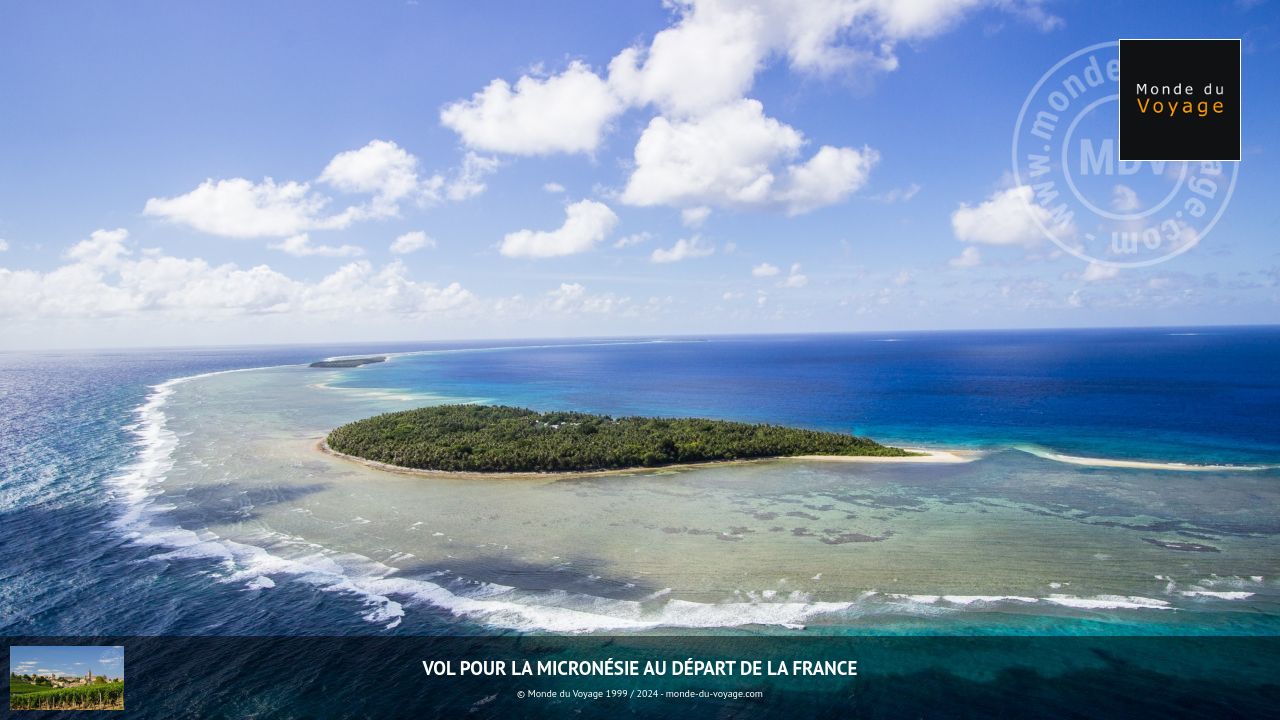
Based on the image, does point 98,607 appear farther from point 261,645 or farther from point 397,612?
point 397,612

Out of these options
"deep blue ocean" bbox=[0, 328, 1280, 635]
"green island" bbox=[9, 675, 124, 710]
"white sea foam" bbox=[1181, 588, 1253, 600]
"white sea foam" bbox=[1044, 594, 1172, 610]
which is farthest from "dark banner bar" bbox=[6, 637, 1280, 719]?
"white sea foam" bbox=[1181, 588, 1253, 600]

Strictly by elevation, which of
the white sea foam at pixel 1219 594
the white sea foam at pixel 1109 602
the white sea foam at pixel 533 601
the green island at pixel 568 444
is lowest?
the white sea foam at pixel 1219 594

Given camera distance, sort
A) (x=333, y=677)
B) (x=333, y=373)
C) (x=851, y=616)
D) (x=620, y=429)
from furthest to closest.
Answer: (x=333, y=373)
(x=620, y=429)
(x=851, y=616)
(x=333, y=677)

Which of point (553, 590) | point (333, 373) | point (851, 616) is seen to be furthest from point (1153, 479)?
point (333, 373)

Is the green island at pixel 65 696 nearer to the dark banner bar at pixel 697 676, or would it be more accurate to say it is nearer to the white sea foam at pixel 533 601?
the dark banner bar at pixel 697 676

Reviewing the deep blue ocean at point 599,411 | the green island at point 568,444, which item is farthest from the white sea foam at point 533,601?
the green island at point 568,444

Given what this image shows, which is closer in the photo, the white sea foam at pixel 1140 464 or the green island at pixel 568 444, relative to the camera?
the white sea foam at pixel 1140 464
